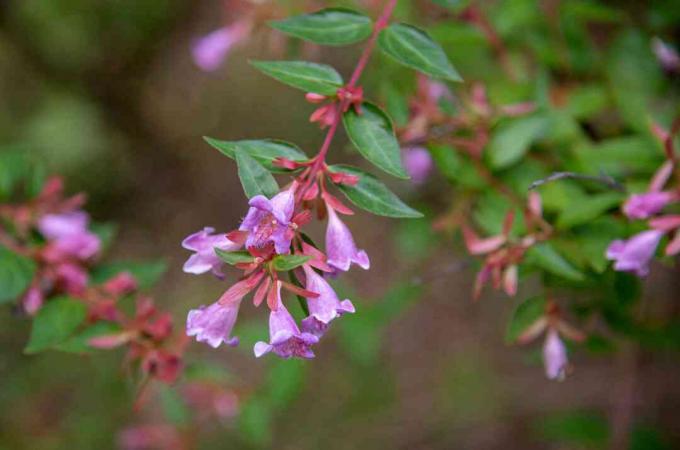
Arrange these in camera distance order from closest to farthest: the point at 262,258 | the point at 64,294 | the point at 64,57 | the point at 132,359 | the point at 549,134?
the point at 262,258 < the point at 132,359 < the point at 64,294 < the point at 549,134 < the point at 64,57

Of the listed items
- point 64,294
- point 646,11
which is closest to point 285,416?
point 64,294

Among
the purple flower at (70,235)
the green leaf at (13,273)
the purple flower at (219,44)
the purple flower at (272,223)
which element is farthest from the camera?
the purple flower at (219,44)

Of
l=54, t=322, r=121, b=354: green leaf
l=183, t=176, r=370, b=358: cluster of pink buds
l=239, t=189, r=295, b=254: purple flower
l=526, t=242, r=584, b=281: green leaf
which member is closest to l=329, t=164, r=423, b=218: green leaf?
l=183, t=176, r=370, b=358: cluster of pink buds

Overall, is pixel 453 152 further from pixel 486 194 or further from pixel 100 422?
pixel 100 422

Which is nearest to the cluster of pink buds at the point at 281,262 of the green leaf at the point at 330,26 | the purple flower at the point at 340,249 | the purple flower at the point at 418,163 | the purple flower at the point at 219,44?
the purple flower at the point at 340,249

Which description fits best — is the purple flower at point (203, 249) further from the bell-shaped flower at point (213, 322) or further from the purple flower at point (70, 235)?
the purple flower at point (70, 235)

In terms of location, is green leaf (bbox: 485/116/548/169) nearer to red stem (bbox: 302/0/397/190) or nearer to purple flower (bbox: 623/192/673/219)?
purple flower (bbox: 623/192/673/219)
